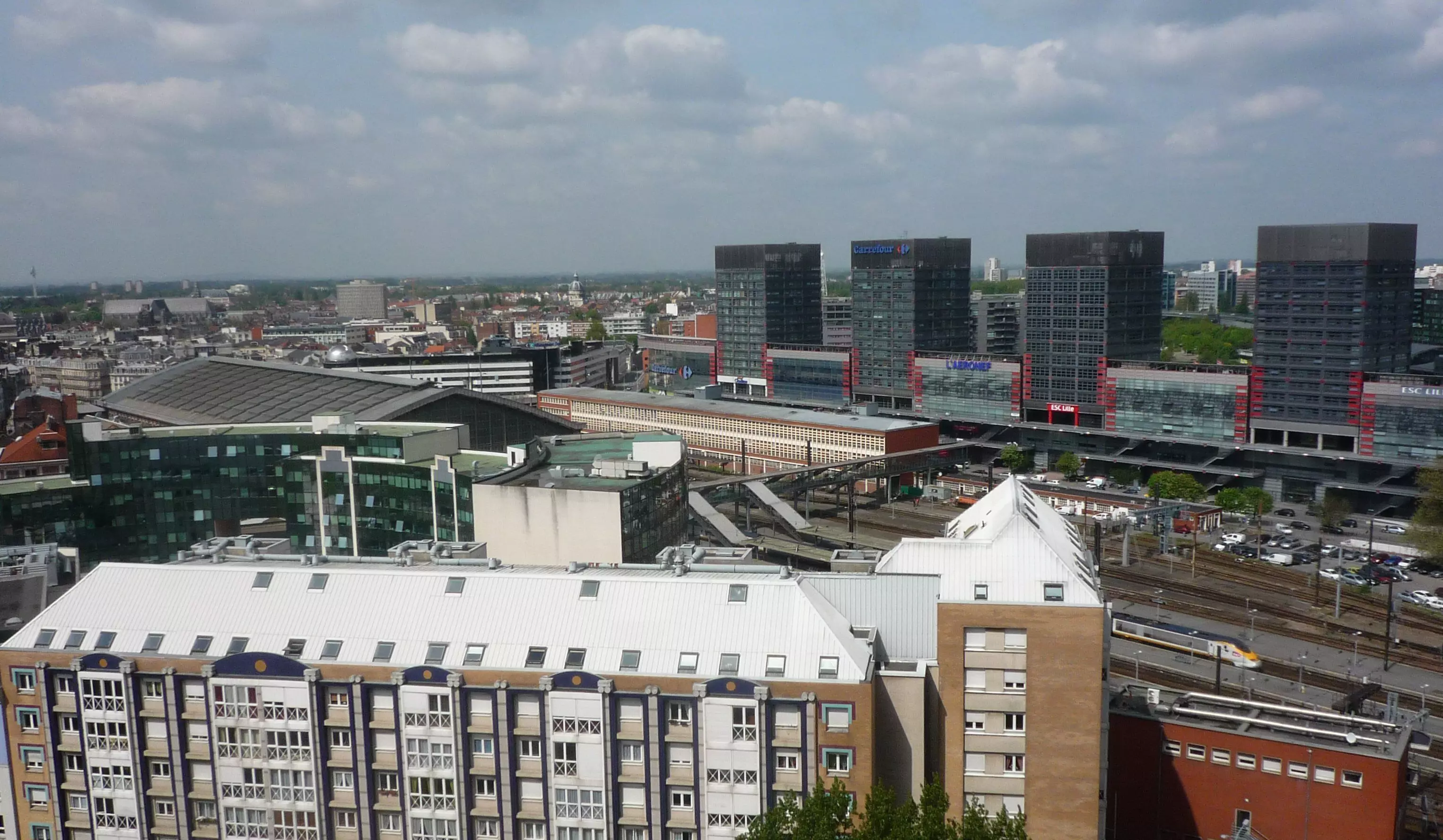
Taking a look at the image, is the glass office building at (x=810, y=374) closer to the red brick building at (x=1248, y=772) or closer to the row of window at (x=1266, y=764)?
the red brick building at (x=1248, y=772)

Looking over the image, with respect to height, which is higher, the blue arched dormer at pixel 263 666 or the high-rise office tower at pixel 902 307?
the high-rise office tower at pixel 902 307

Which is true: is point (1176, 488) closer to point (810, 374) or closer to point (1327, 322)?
point (1327, 322)

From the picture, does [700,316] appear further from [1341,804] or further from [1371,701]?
[1341,804]

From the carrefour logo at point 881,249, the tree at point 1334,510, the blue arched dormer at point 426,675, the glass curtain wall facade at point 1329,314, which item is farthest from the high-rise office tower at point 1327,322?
the blue arched dormer at point 426,675

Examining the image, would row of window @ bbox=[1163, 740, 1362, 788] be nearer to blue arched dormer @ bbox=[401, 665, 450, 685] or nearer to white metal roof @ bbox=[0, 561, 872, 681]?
white metal roof @ bbox=[0, 561, 872, 681]

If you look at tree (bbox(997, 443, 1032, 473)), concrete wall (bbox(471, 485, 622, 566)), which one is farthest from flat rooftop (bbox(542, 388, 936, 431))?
concrete wall (bbox(471, 485, 622, 566))

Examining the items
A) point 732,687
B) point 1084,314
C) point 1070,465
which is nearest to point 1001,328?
point 1084,314

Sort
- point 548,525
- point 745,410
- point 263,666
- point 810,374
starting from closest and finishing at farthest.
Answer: point 263,666
point 548,525
point 745,410
point 810,374
